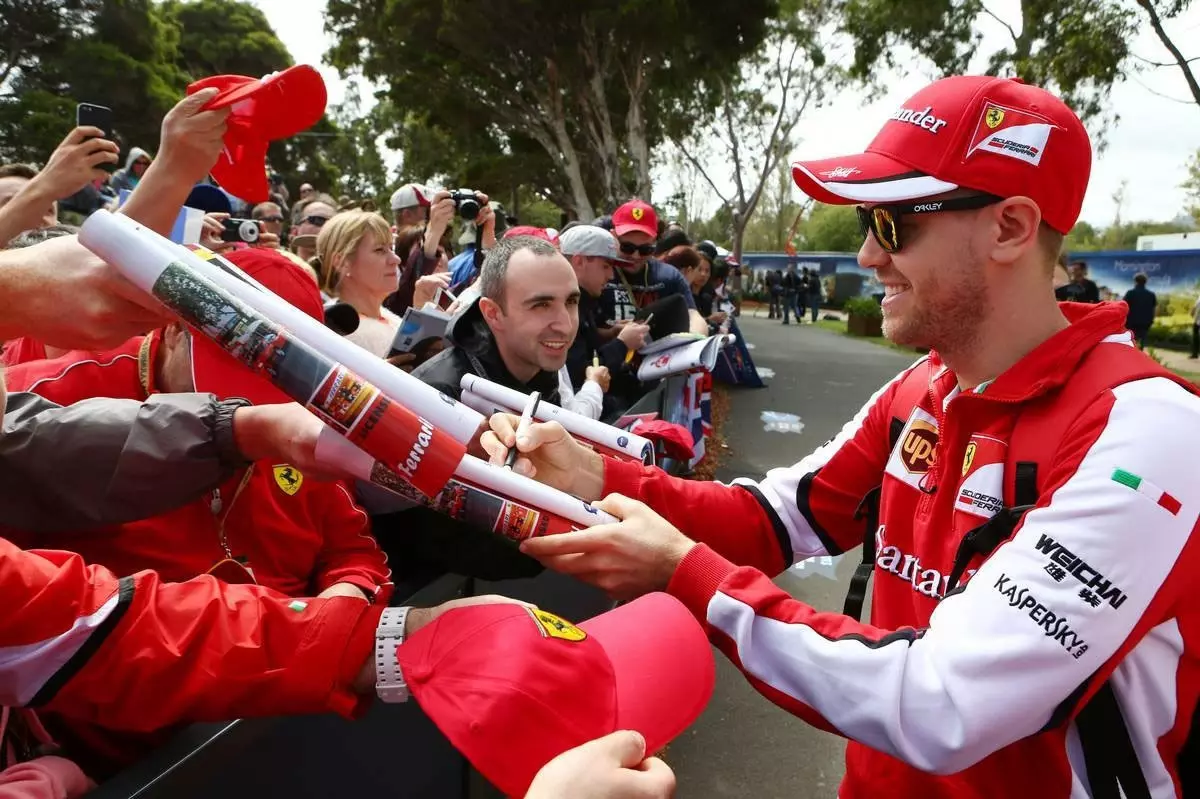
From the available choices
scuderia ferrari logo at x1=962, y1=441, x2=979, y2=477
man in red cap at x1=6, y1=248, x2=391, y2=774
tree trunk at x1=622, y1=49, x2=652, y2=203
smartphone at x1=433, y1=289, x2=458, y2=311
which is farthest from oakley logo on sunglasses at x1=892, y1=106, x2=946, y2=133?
tree trunk at x1=622, y1=49, x2=652, y2=203

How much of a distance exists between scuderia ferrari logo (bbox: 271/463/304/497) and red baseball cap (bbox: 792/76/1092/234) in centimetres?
165

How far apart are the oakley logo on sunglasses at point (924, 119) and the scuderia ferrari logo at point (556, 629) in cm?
124

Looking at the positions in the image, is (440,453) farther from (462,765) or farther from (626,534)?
(462,765)

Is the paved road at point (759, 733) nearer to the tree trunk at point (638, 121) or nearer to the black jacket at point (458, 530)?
the black jacket at point (458, 530)

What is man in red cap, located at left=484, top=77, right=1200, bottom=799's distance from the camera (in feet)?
4.00

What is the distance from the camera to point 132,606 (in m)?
1.24

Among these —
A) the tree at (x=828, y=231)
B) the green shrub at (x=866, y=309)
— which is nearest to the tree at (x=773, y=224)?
the tree at (x=828, y=231)

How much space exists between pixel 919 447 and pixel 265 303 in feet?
4.78

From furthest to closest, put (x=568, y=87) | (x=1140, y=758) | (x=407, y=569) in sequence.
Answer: (x=568, y=87)
(x=407, y=569)
(x=1140, y=758)

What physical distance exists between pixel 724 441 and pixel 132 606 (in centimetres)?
790

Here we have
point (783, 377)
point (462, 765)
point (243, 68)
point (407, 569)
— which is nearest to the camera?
point (462, 765)

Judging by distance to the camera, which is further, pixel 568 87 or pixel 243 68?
pixel 243 68

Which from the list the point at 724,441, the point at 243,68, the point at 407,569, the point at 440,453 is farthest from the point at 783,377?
the point at 243,68

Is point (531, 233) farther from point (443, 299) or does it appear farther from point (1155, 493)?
point (1155, 493)
